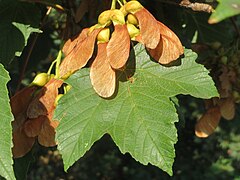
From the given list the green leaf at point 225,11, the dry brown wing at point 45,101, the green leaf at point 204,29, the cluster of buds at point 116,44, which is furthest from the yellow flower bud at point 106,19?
the green leaf at point 204,29

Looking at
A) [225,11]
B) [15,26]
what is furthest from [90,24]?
[225,11]

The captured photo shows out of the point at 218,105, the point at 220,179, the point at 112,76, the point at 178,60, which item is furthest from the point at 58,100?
the point at 220,179

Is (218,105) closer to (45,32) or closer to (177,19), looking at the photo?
(177,19)

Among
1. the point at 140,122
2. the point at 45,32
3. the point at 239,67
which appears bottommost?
the point at 45,32

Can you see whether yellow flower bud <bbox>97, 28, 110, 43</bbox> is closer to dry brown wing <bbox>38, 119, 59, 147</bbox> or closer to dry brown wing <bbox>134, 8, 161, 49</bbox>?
dry brown wing <bbox>134, 8, 161, 49</bbox>

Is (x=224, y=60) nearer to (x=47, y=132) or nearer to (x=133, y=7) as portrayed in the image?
(x=133, y=7)

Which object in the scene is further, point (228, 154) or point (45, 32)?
point (228, 154)
